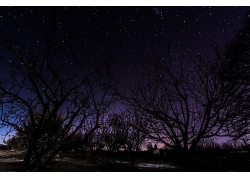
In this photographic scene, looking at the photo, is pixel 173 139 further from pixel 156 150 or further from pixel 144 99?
pixel 156 150

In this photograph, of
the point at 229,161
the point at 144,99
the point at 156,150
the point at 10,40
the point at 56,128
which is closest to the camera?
the point at 10,40

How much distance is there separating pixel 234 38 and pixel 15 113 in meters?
7.64

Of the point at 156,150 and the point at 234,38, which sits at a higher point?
the point at 234,38

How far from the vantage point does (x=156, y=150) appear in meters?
16.0

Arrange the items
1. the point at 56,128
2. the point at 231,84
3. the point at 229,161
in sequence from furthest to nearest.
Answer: the point at 229,161, the point at 231,84, the point at 56,128

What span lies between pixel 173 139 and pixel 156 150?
1258cm

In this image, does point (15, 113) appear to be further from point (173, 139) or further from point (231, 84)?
point (231, 84)
